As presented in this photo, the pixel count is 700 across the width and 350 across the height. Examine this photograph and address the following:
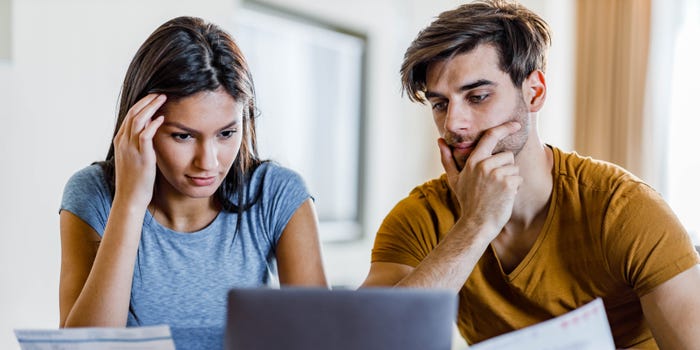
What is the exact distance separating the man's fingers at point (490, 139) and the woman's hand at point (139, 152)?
0.63 m

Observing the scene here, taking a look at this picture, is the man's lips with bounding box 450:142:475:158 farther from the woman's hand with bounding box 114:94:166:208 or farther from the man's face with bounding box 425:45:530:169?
the woman's hand with bounding box 114:94:166:208

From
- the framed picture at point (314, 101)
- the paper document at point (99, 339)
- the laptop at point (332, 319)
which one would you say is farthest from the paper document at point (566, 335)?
the framed picture at point (314, 101)

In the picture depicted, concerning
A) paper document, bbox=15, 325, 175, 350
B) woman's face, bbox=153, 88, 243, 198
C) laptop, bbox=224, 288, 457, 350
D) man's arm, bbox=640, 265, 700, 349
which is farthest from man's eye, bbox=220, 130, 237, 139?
man's arm, bbox=640, 265, 700, 349

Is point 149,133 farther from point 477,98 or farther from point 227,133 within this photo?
point 477,98

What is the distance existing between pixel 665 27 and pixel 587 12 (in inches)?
19.2

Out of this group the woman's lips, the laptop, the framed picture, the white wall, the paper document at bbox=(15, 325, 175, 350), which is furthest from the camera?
the framed picture

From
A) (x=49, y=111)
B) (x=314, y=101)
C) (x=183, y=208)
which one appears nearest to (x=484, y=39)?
(x=183, y=208)

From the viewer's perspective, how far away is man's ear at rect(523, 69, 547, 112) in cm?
170

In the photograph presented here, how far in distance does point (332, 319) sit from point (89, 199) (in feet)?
2.84

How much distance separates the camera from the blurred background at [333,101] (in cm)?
236

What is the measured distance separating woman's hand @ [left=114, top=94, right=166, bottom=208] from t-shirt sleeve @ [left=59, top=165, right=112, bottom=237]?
125mm

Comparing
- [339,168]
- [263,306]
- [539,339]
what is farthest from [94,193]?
[339,168]

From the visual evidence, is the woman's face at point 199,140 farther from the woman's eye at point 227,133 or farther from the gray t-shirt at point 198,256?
the gray t-shirt at point 198,256

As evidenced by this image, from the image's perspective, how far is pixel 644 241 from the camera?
57.2 inches
